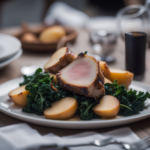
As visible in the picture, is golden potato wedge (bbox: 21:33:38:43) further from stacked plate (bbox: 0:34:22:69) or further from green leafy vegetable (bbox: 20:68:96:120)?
green leafy vegetable (bbox: 20:68:96:120)

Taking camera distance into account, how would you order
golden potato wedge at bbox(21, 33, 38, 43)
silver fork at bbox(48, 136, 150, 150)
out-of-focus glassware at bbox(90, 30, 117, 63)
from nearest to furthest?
silver fork at bbox(48, 136, 150, 150), out-of-focus glassware at bbox(90, 30, 117, 63), golden potato wedge at bbox(21, 33, 38, 43)

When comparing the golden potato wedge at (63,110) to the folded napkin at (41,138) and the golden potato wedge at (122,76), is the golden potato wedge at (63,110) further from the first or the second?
the golden potato wedge at (122,76)

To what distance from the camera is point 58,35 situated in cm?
190

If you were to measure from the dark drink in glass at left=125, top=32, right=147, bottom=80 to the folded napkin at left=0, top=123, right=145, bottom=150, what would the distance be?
602 mm

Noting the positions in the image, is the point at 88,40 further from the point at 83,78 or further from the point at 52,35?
the point at 83,78

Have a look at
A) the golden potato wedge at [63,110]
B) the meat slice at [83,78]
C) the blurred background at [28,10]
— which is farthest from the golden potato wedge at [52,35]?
the blurred background at [28,10]

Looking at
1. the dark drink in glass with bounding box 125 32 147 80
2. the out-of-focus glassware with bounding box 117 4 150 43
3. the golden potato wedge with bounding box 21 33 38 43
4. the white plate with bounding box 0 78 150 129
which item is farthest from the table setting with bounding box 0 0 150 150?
the golden potato wedge with bounding box 21 33 38 43

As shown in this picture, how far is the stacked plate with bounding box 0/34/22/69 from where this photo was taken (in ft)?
4.49

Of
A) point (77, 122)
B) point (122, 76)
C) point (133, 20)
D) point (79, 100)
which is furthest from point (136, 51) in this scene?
point (77, 122)

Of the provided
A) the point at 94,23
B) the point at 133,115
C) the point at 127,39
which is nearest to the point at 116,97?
the point at 133,115

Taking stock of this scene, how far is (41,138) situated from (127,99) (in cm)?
35

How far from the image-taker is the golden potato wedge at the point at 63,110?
0.78 m

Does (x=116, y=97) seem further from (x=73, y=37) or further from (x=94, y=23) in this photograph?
(x=94, y=23)

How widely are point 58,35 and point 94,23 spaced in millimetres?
849
